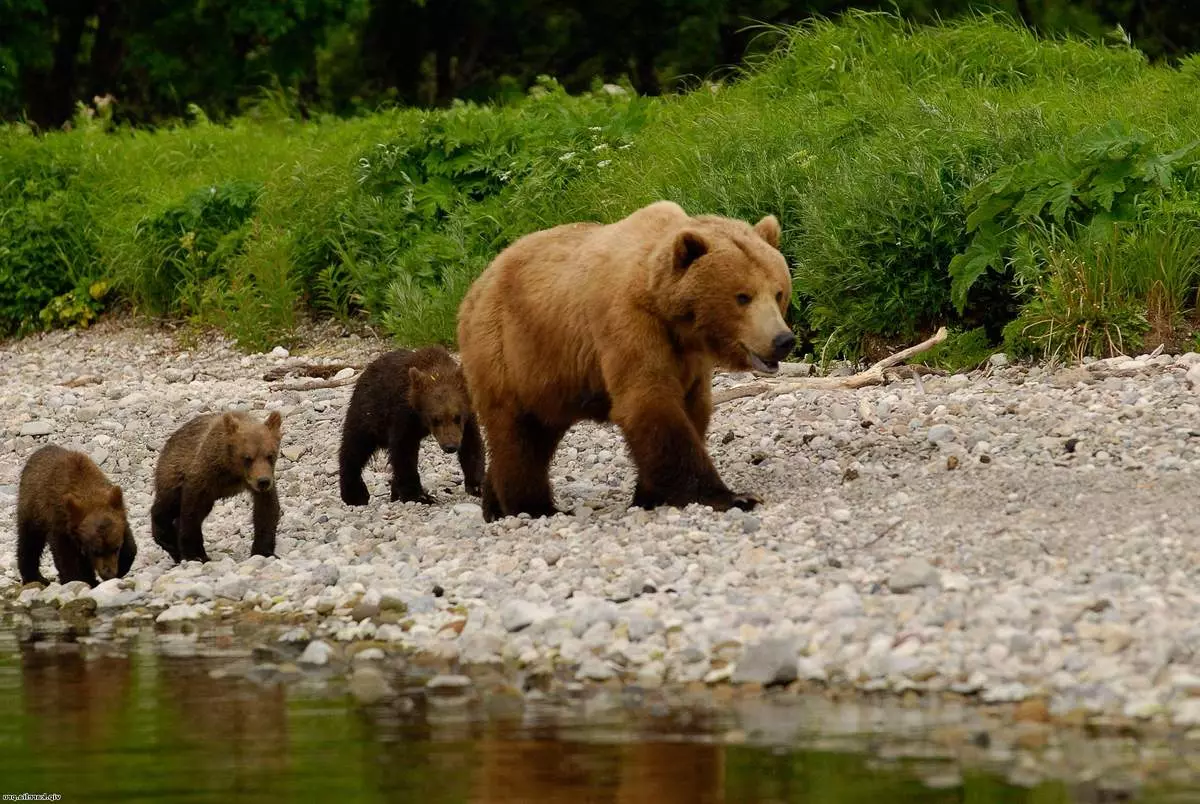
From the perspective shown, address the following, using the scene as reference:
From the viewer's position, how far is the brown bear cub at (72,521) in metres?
7.59

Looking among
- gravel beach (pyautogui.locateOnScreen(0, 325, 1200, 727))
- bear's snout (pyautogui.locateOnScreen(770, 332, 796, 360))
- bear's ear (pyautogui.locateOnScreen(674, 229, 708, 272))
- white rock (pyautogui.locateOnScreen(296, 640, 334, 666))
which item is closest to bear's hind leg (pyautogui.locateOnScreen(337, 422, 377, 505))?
gravel beach (pyautogui.locateOnScreen(0, 325, 1200, 727))

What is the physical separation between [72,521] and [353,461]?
1817mm

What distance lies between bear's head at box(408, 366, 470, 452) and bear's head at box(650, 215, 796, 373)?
1.87 meters

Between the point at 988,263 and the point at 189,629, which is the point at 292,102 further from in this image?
the point at 189,629

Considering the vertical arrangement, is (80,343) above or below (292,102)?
below

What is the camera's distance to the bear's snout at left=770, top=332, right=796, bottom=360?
712 centimetres

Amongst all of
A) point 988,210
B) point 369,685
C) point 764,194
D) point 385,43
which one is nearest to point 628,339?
point 369,685

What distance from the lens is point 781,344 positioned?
7.13 meters

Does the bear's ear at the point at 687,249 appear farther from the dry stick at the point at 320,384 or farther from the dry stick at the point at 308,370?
the dry stick at the point at 308,370

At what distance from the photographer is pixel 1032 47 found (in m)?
13.6

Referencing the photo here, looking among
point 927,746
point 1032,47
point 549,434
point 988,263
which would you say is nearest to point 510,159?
point 1032,47

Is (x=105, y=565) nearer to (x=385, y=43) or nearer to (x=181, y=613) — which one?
(x=181, y=613)

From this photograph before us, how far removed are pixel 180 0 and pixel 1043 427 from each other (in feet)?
55.4

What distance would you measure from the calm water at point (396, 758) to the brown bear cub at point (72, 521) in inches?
73.8
